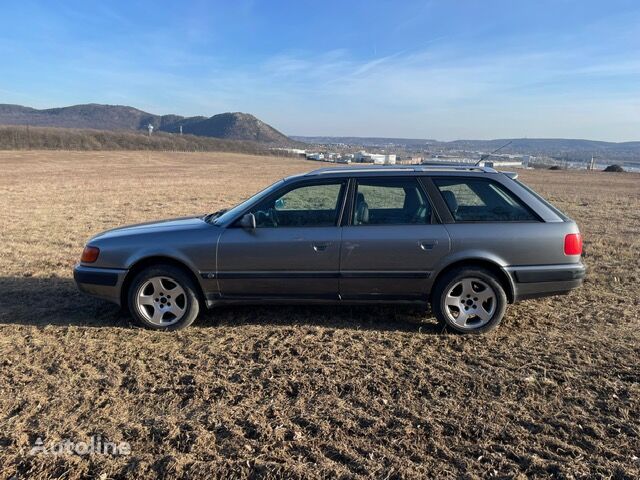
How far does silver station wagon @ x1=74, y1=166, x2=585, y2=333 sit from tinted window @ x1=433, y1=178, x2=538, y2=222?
0.01 m

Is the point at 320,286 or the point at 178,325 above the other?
the point at 320,286

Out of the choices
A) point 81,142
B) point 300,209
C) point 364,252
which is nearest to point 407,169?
point 364,252

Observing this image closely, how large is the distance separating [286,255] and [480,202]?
2.00 metres

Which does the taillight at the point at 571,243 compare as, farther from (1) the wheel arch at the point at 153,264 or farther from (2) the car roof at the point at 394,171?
(1) the wheel arch at the point at 153,264

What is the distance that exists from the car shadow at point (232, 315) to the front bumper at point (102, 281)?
1.07 ft

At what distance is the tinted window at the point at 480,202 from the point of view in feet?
15.1

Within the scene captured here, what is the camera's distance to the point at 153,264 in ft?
15.6

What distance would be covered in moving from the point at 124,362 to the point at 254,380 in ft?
3.85

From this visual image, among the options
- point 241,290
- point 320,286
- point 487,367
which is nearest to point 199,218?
point 241,290

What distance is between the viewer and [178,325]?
4715 mm

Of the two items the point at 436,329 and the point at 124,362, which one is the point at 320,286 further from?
the point at 124,362
